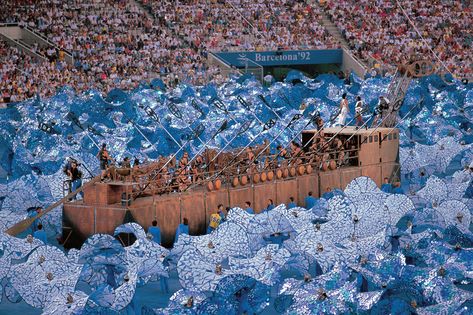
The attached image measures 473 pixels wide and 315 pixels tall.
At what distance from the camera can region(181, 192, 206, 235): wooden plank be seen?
86.4ft

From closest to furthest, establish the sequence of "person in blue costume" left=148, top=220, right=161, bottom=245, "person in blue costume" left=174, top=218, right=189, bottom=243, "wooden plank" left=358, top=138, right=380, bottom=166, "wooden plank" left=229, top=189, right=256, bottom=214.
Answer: "person in blue costume" left=148, top=220, right=161, bottom=245 < "person in blue costume" left=174, top=218, right=189, bottom=243 < "wooden plank" left=229, top=189, right=256, bottom=214 < "wooden plank" left=358, top=138, right=380, bottom=166

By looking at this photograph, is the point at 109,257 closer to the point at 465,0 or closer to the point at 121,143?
the point at 121,143

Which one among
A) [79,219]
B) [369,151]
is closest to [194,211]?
[79,219]

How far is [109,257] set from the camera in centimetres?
1953

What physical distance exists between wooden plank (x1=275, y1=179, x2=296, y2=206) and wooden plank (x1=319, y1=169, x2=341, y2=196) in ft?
2.74

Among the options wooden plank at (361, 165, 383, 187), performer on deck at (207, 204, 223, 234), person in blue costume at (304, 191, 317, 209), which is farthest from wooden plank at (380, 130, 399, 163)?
performer on deck at (207, 204, 223, 234)

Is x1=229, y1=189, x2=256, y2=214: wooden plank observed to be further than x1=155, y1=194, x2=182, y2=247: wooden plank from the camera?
Yes

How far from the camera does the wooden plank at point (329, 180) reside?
29922 mm

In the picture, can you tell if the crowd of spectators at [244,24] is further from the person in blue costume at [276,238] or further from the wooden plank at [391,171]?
the person in blue costume at [276,238]

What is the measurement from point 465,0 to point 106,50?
857 inches

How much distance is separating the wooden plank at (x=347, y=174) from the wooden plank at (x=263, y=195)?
253 centimetres

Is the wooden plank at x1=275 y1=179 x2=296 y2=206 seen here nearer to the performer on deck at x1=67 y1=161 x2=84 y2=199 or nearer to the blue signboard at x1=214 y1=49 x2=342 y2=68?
the performer on deck at x1=67 y1=161 x2=84 y2=199

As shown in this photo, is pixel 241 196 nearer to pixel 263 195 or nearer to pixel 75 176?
pixel 263 195

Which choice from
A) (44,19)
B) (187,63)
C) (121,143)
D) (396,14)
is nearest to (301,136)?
(121,143)
